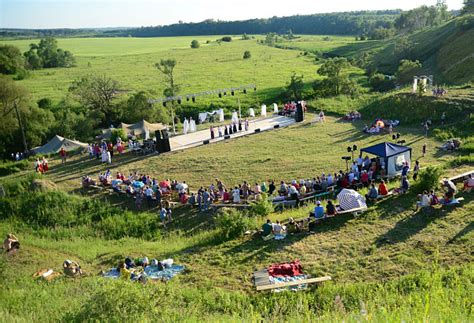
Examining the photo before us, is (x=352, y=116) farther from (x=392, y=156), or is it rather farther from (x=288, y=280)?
(x=288, y=280)

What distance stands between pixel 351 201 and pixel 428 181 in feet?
10.4

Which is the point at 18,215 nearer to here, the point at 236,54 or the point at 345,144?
the point at 345,144

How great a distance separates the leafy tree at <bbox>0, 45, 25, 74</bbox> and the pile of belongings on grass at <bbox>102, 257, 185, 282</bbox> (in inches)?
2441

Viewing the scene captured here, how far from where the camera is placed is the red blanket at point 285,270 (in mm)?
12211

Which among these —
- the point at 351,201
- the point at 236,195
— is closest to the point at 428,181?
the point at 351,201

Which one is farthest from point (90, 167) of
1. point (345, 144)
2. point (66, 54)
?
point (66, 54)

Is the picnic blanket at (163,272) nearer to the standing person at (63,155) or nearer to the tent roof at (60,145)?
the standing person at (63,155)

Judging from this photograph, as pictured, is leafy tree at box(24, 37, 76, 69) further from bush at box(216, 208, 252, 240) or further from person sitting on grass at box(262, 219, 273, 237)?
person sitting on grass at box(262, 219, 273, 237)

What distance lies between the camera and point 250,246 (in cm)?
1451

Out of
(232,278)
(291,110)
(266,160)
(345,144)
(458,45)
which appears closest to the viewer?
(232,278)

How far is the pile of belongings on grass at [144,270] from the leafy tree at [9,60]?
62010mm

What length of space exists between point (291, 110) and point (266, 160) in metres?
12.5

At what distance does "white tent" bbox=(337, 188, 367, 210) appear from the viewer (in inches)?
612

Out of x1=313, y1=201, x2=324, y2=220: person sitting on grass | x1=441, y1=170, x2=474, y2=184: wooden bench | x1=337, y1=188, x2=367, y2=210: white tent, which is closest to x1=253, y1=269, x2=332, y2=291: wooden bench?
x1=313, y1=201, x2=324, y2=220: person sitting on grass
